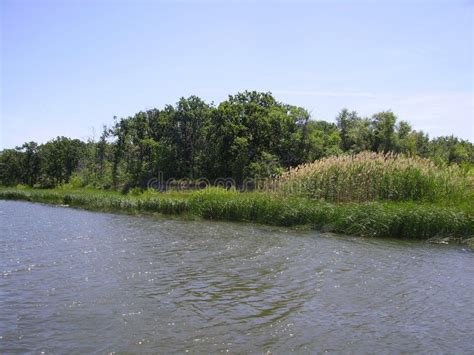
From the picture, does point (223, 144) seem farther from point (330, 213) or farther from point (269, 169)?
point (330, 213)

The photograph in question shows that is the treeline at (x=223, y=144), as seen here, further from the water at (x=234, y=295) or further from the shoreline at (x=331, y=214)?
the water at (x=234, y=295)

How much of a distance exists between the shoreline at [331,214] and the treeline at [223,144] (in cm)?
1264

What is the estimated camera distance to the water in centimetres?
666

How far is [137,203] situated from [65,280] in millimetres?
17670

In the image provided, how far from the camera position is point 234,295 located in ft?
29.2

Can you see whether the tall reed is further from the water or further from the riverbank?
the water

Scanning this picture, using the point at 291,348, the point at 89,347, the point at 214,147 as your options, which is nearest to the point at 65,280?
the point at 89,347

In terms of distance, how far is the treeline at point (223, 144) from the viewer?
39.4 metres

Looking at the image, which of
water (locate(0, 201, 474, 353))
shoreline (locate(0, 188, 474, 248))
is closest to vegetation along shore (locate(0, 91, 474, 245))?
shoreline (locate(0, 188, 474, 248))

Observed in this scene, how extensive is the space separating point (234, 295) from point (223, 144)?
32552 millimetres

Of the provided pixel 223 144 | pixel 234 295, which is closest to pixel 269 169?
pixel 223 144

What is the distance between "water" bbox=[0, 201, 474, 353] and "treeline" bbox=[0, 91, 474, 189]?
22.3m

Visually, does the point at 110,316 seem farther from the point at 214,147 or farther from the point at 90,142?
the point at 90,142

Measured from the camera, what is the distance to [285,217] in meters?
19.7
